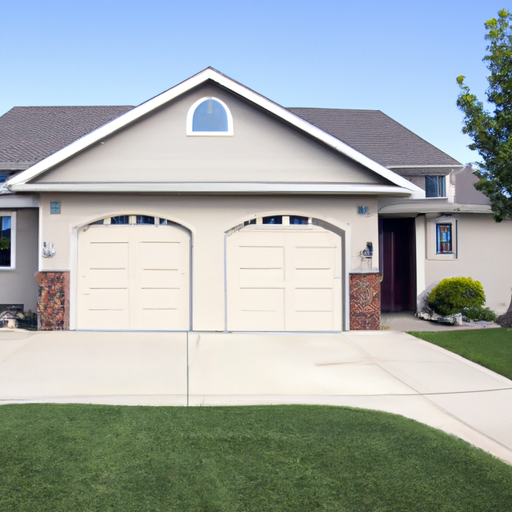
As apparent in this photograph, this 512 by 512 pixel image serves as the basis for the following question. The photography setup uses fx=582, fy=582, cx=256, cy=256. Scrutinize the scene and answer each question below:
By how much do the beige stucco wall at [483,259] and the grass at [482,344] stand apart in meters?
2.78

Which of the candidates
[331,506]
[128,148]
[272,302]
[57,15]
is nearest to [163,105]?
[128,148]

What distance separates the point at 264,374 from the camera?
867 cm

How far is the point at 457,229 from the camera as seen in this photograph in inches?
594

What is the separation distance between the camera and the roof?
15375 millimetres

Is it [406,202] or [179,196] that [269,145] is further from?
[406,202]

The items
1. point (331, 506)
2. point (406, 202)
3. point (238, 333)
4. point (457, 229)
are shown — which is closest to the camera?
point (331, 506)

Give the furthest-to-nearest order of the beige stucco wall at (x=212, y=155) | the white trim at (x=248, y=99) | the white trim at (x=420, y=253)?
the white trim at (x=420, y=253), the beige stucco wall at (x=212, y=155), the white trim at (x=248, y=99)

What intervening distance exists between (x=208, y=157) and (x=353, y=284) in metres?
3.97

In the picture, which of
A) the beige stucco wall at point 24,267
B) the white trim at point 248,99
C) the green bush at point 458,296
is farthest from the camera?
the green bush at point 458,296

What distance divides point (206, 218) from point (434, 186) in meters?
6.73

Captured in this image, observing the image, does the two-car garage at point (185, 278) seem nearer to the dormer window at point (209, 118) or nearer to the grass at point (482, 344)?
the dormer window at point (209, 118)

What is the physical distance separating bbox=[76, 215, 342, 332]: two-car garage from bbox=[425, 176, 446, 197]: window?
475 centimetres

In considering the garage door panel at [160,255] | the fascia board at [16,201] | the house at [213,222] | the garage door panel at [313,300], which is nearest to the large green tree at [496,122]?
the house at [213,222]

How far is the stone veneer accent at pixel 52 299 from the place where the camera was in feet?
38.6
